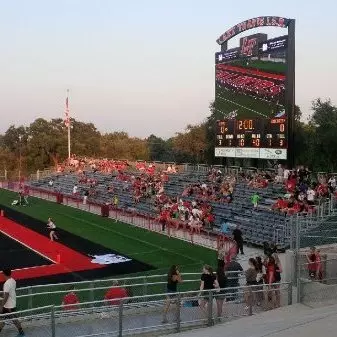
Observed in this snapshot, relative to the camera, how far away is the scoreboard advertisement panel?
2888 cm

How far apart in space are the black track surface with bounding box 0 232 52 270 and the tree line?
19158mm

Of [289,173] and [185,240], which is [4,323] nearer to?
[185,240]

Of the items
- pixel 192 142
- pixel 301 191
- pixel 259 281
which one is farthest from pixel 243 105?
pixel 192 142

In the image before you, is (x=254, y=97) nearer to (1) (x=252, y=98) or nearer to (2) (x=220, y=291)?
(1) (x=252, y=98)

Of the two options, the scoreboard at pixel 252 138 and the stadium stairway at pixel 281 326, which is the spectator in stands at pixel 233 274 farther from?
the scoreboard at pixel 252 138

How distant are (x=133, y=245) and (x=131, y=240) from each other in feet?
4.55

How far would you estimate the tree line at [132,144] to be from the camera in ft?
138

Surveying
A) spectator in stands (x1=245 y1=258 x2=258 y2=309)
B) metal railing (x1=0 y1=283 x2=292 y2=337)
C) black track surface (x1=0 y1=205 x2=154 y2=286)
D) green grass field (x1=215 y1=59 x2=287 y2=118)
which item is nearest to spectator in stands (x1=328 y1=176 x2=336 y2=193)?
green grass field (x1=215 y1=59 x2=287 y2=118)

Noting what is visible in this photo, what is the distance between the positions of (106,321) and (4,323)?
72.2 inches

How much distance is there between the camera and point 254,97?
30844mm

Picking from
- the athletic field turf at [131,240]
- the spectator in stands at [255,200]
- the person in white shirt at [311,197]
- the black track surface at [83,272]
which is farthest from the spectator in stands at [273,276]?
the spectator in stands at [255,200]

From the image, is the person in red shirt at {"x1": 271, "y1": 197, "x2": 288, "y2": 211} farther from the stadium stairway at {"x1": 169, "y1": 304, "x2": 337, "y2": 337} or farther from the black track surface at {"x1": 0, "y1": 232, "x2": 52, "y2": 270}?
the stadium stairway at {"x1": 169, "y1": 304, "x2": 337, "y2": 337}

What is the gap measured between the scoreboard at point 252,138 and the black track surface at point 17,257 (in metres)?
13.5

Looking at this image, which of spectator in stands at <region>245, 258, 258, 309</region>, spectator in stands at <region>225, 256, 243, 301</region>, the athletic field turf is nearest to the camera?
spectator in stands at <region>245, 258, 258, 309</region>
